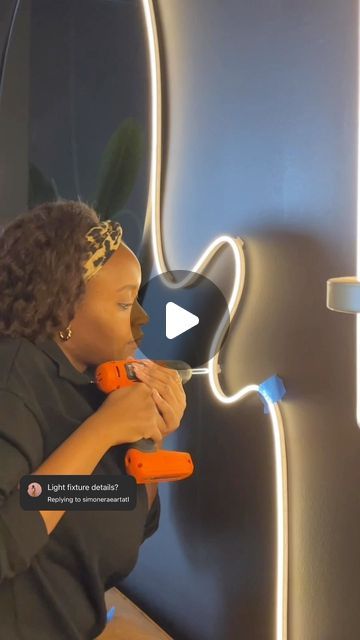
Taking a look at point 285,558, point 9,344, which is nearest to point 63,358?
point 9,344

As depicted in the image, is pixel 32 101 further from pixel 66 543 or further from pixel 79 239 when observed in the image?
pixel 66 543

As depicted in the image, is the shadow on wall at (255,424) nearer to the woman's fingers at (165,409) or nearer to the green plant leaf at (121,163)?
the woman's fingers at (165,409)

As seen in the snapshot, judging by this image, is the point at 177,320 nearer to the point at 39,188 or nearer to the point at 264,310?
the point at 264,310

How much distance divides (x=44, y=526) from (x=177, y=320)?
0.30 meters

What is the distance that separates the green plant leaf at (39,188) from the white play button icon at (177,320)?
204mm

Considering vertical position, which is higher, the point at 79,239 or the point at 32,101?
the point at 32,101

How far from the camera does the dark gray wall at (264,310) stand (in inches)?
31.0

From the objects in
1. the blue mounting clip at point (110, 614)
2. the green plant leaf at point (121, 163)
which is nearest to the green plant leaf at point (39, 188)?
the green plant leaf at point (121, 163)

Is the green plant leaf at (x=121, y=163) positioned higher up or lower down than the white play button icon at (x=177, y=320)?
higher up

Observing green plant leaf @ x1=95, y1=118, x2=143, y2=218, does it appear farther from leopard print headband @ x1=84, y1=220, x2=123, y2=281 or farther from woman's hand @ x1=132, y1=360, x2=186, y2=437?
woman's hand @ x1=132, y1=360, x2=186, y2=437

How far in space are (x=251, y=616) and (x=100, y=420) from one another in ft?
1.21

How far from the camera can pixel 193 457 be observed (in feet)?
3.12

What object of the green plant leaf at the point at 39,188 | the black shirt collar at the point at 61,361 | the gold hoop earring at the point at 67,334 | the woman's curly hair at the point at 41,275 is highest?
the green plant leaf at the point at 39,188

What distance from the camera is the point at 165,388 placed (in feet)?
2.65
